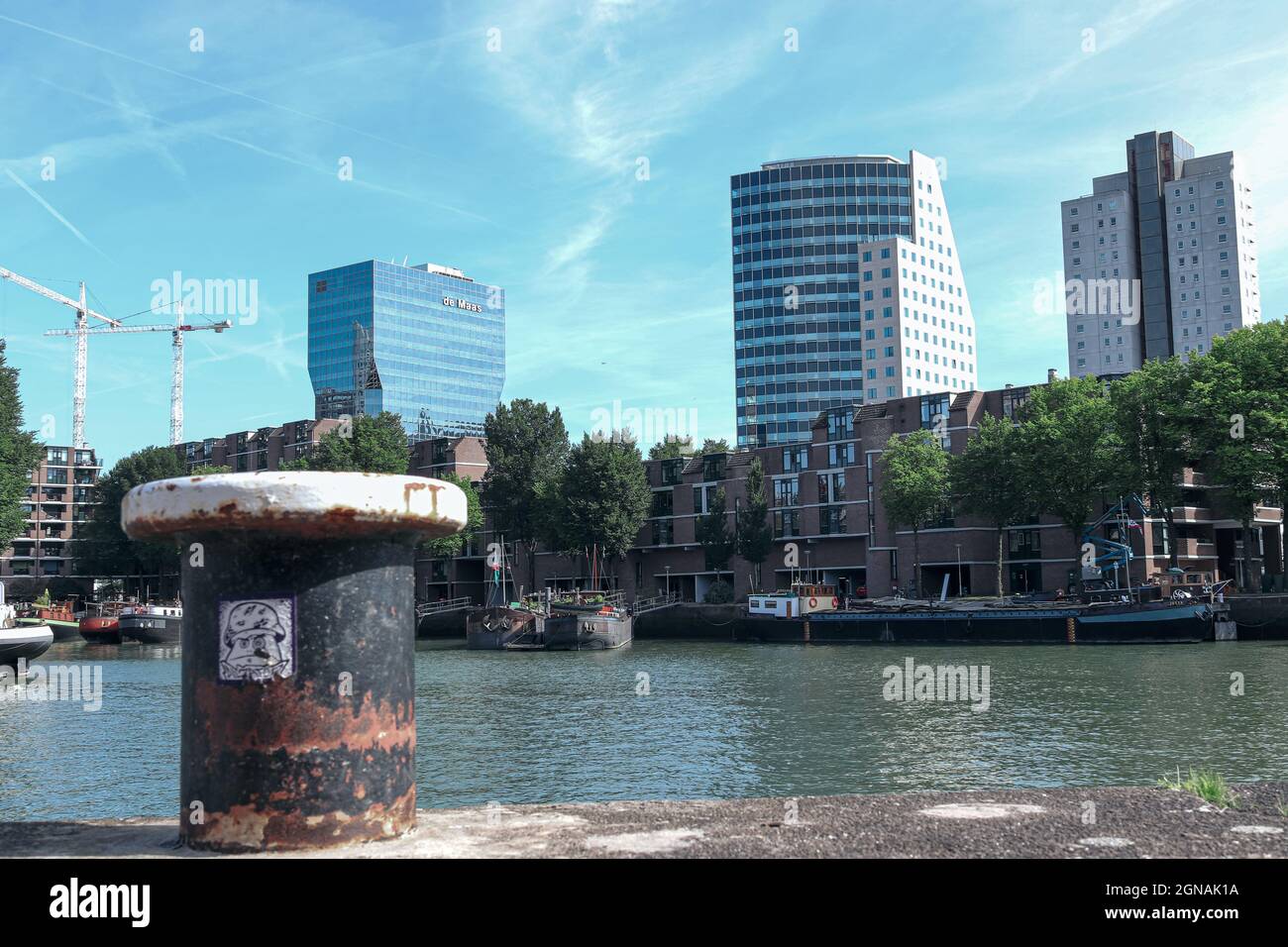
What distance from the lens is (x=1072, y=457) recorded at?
77.5 m

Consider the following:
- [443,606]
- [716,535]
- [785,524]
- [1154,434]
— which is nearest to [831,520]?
[785,524]

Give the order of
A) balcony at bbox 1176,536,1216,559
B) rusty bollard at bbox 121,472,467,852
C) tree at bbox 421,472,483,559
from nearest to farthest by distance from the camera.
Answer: rusty bollard at bbox 121,472,467,852 < balcony at bbox 1176,536,1216,559 < tree at bbox 421,472,483,559

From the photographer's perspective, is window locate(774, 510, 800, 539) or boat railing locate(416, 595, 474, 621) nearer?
window locate(774, 510, 800, 539)

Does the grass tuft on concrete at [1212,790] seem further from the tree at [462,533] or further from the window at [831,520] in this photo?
the tree at [462,533]

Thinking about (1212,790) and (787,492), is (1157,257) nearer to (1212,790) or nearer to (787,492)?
(787,492)

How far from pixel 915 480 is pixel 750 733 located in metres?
56.9

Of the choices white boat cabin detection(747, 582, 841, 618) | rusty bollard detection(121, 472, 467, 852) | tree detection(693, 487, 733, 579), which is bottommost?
white boat cabin detection(747, 582, 841, 618)

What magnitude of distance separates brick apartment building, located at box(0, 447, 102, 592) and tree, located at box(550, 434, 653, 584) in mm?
102128

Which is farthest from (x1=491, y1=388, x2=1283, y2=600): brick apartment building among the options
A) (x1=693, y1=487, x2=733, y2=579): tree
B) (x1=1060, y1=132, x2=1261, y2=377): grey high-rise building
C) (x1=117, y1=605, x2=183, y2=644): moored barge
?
(x1=1060, y1=132, x2=1261, y2=377): grey high-rise building

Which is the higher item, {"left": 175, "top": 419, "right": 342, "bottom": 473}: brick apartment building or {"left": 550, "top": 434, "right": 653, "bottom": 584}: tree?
{"left": 175, "top": 419, "right": 342, "bottom": 473}: brick apartment building

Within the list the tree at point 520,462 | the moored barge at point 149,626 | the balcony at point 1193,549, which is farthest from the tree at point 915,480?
the moored barge at point 149,626

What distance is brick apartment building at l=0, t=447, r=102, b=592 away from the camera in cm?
17475

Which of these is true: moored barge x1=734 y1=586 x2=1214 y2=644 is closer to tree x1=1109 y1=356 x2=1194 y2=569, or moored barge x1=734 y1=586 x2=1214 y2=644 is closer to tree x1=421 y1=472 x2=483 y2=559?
tree x1=1109 y1=356 x2=1194 y2=569
